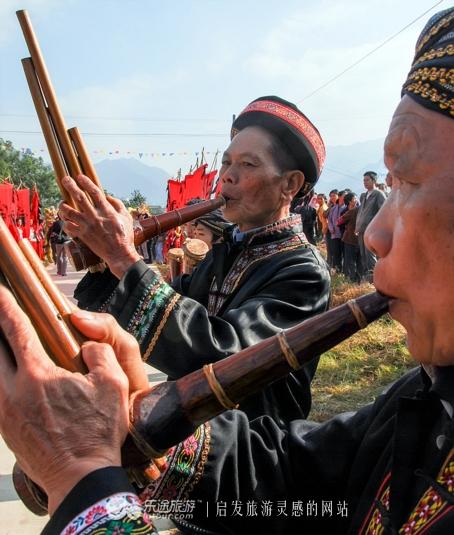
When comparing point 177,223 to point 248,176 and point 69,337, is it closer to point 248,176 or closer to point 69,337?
point 248,176

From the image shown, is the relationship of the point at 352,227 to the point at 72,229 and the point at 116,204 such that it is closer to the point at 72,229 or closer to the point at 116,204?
the point at 116,204

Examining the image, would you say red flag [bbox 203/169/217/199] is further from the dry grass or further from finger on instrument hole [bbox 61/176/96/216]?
finger on instrument hole [bbox 61/176/96/216]

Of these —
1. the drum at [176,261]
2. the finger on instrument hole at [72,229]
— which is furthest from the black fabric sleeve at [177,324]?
the drum at [176,261]

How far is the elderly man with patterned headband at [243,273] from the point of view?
6.66 feet

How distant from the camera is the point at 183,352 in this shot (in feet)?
6.61

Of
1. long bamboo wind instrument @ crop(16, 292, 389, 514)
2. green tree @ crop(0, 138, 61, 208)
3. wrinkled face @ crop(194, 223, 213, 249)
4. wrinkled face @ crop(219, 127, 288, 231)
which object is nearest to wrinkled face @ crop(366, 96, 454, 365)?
long bamboo wind instrument @ crop(16, 292, 389, 514)

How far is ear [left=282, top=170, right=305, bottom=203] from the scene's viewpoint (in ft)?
9.26

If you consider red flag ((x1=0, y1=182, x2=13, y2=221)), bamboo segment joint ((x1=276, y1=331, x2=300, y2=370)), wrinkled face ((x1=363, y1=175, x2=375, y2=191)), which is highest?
bamboo segment joint ((x1=276, y1=331, x2=300, y2=370))

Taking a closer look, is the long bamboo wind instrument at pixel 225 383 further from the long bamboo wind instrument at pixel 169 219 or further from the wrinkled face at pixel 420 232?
the long bamboo wind instrument at pixel 169 219

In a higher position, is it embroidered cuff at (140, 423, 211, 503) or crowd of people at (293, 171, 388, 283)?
embroidered cuff at (140, 423, 211, 503)

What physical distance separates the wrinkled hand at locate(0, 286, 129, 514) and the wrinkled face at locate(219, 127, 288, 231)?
1.88 meters

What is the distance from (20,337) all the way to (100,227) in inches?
46.8

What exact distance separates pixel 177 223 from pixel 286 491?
71.8 inches

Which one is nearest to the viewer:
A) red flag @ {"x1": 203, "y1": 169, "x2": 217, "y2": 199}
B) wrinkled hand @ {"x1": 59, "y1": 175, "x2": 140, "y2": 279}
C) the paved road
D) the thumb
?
the thumb
